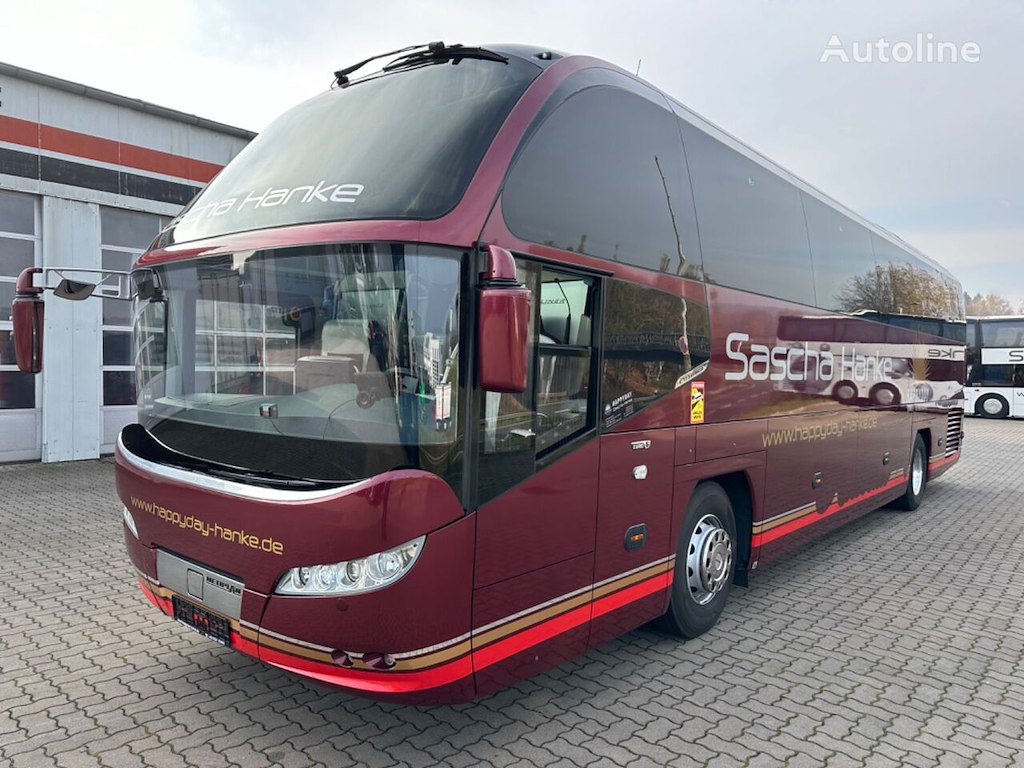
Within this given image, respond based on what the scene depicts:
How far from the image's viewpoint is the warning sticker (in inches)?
179

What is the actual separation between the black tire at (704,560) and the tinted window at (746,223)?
1.52 m

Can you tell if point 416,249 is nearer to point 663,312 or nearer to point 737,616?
point 663,312

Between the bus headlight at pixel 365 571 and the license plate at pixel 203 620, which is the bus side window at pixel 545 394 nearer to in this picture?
the bus headlight at pixel 365 571

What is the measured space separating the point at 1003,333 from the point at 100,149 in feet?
90.7

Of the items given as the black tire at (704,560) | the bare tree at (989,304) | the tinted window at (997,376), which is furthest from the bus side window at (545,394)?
the bare tree at (989,304)

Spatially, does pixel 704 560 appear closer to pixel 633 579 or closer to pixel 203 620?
pixel 633 579

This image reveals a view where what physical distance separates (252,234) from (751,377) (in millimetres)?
3506

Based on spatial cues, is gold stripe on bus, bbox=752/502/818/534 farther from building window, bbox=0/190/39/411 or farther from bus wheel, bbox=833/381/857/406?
building window, bbox=0/190/39/411

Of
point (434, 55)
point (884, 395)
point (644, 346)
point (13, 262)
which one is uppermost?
point (434, 55)

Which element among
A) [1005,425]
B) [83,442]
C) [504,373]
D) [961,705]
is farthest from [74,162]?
[1005,425]

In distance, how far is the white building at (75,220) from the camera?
33.1 feet

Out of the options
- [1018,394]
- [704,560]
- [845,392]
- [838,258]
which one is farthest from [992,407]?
[704,560]

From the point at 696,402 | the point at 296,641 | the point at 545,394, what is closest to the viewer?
the point at 296,641

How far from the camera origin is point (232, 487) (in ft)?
10.3
